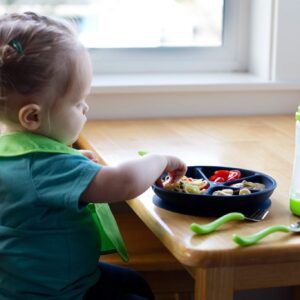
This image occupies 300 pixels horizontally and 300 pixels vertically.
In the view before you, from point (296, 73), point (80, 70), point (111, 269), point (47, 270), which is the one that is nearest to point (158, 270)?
point (111, 269)

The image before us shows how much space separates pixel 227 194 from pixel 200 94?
994 millimetres

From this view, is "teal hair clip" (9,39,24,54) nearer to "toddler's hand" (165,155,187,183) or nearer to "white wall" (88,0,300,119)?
"toddler's hand" (165,155,187,183)

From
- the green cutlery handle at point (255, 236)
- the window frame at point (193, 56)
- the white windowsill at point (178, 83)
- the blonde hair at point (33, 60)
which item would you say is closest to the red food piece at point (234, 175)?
the green cutlery handle at point (255, 236)

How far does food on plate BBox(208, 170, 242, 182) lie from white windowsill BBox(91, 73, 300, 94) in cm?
80

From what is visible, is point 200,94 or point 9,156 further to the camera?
point 200,94

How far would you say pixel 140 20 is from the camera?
92.7 inches

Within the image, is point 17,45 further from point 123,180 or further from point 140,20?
point 140,20

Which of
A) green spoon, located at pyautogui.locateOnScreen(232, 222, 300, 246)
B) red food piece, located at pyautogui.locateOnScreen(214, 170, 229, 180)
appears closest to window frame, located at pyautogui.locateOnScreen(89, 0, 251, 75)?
red food piece, located at pyautogui.locateOnScreen(214, 170, 229, 180)

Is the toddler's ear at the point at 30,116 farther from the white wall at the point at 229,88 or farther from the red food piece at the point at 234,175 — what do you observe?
the white wall at the point at 229,88

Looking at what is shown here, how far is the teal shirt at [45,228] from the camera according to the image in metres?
1.22

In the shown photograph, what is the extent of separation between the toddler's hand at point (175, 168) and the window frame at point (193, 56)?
1048 millimetres

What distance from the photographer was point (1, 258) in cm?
130

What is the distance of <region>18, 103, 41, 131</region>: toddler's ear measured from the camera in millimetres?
1257

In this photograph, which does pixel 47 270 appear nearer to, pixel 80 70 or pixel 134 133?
pixel 80 70
